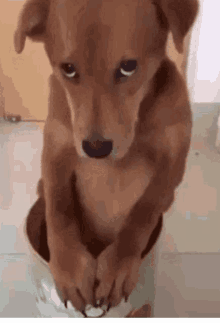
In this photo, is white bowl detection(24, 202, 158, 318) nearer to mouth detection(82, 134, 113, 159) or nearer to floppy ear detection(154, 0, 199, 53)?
mouth detection(82, 134, 113, 159)

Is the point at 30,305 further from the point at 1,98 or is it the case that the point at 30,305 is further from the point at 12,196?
the point at 1,98

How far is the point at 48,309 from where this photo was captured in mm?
669

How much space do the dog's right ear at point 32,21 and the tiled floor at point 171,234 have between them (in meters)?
0.17

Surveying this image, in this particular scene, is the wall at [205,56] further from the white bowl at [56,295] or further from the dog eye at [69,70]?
the white bowl at [56,295]

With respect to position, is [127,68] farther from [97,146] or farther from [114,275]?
[114,275]

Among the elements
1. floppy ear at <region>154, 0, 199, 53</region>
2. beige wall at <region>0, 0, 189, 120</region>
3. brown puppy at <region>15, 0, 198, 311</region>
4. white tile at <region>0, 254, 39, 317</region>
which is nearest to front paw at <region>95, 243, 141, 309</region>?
brown puppy at <region>15, 0, 198, 311</region>

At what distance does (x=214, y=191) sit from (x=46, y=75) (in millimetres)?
450

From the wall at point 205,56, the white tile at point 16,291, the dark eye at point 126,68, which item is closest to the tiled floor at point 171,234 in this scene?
the white tile at point 16,291

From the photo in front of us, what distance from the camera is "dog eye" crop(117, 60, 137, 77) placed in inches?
20.5

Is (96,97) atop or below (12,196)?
atop

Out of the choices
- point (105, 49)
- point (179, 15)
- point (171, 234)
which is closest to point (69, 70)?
point (105, 49)

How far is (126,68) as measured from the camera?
52cm

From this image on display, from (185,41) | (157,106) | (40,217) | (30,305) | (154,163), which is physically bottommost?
(30,305)

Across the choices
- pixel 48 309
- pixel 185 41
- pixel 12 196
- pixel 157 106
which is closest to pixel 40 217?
pixel 12 196
